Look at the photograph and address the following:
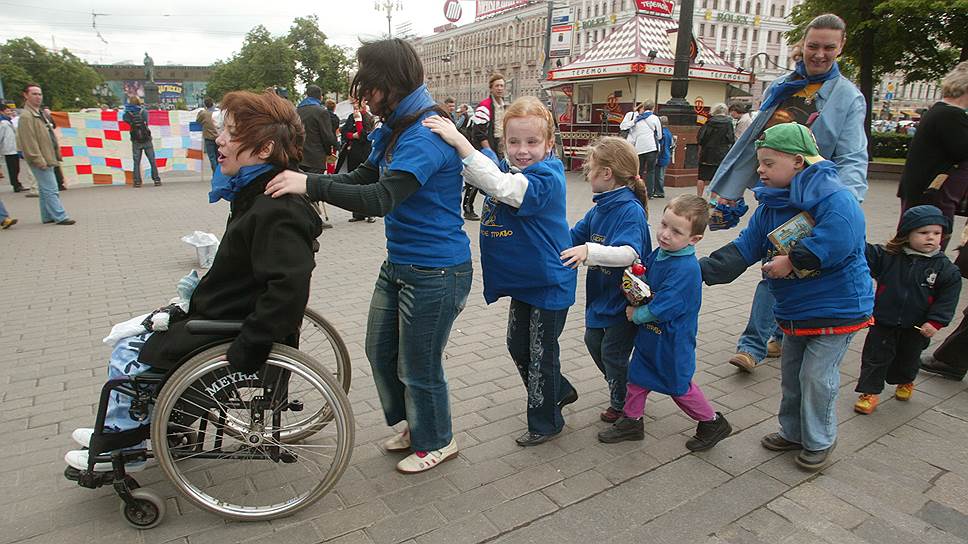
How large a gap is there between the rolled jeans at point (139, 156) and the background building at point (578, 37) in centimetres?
6136

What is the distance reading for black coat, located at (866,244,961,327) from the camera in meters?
3.22

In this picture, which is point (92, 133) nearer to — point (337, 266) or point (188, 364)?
point (337, 266)

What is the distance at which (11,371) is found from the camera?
12.9ft

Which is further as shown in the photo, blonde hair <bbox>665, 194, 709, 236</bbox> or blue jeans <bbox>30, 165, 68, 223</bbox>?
blue jeans <bbox>30, 165, 68, 223</bbox>

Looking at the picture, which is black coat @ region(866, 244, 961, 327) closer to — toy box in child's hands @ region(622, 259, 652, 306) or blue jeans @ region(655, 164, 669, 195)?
toy box in child's hands @ region(622, 259, 652, 306)

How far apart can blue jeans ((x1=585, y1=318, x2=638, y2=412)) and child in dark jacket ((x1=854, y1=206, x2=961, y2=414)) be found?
1.39 meters

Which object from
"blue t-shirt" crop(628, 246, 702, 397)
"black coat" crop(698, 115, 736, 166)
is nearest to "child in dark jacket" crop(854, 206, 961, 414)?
"blue t-shirt" crop(628, 246, 702, 397)

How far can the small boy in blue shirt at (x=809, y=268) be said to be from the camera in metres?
2.54

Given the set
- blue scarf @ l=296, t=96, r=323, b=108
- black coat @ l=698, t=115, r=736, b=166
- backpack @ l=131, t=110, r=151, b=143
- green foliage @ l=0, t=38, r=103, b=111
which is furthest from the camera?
green foliage @ l=0, t=38, r=103, b=111

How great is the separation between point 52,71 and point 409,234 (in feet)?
283

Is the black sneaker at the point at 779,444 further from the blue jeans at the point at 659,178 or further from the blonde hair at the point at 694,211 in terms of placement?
the blue jeans at the point at 659,178

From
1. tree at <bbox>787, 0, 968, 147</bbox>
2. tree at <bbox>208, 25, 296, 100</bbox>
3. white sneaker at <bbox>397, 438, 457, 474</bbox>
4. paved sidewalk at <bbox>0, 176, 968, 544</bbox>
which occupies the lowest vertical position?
paved sidewalk at <bbox>0, 176, 968, 544</bbox>

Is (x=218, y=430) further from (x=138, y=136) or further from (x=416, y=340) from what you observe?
(x=138, y=136)

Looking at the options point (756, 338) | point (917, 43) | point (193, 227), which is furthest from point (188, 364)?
point (917, 43)
